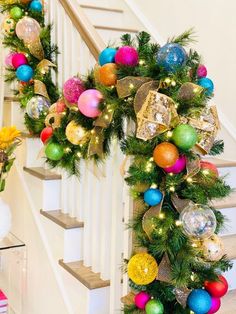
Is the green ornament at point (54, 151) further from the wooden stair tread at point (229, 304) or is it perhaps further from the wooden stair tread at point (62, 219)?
the wooden stair tread at point (229, 304)

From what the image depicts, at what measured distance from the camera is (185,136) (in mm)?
1249

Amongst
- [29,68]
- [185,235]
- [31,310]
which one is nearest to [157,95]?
[185,235]

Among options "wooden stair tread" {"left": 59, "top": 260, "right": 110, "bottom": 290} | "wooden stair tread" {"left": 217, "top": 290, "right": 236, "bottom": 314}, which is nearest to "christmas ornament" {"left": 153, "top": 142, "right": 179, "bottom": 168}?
"wooden stair tread" {"left": 59, "top": 260, "right": 110, "bottom": 290}

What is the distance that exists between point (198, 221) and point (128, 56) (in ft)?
1.93

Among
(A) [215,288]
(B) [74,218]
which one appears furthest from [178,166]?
(B) [74,218]

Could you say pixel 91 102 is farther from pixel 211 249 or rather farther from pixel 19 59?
pixel 19 59

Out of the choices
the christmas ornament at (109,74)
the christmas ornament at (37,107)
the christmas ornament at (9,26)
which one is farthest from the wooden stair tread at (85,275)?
the christmas ornament at (9,26)

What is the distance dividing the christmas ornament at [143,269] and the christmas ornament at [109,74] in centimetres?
59

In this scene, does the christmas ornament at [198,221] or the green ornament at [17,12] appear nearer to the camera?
the christmas ornament at [198,221]

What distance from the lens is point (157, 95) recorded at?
1.29 meters

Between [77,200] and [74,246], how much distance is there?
22cm

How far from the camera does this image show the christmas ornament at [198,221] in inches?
49.1

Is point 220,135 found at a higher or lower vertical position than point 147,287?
higher

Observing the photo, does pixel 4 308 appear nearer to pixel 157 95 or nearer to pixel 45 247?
pixel 45 247
